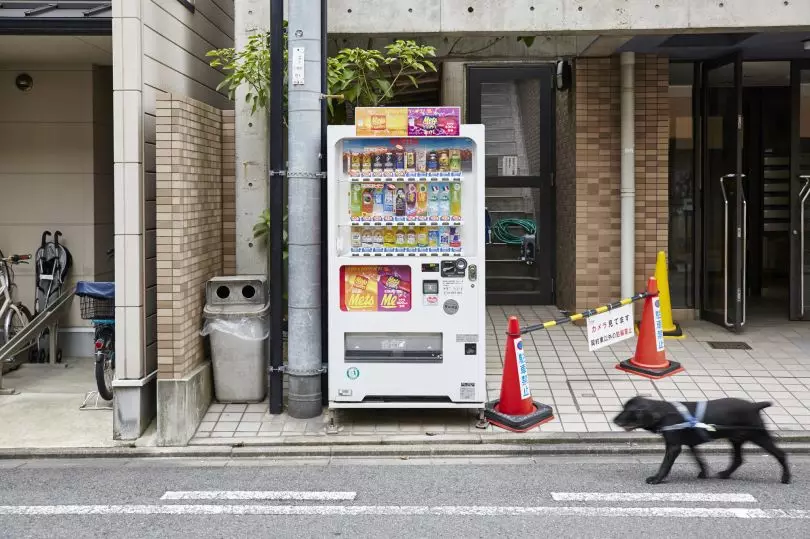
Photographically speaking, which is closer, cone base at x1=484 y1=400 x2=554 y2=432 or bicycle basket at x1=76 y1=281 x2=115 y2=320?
cone base at x1=484 y1=400 x2=554 y2=432

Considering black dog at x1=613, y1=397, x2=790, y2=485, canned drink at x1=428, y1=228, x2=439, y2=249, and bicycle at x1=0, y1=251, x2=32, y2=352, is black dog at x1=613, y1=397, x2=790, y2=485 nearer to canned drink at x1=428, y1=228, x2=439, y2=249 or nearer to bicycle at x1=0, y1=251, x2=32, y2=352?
canned drink at x1=428, y1=228, x2=439, y2=249

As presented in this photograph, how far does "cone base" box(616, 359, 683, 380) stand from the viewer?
7.67m

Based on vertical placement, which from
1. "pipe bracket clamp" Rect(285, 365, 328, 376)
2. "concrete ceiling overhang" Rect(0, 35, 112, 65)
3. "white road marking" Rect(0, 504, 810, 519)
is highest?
"concrete ceiling overhang" Rect(0, 35, 112, 65)

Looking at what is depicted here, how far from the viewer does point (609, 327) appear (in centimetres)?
761

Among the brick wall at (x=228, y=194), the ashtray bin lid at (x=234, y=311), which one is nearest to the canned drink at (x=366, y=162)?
the ashtray bin lid at (x=234, y=311)

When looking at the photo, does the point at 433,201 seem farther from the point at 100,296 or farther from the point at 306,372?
the point at 100,296

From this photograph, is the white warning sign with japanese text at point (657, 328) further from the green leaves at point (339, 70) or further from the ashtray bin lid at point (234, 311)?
the ashtray bin lid at point (234, 311)

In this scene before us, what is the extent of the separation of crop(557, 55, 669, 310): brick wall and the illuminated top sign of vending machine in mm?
3859

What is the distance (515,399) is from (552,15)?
372 cm

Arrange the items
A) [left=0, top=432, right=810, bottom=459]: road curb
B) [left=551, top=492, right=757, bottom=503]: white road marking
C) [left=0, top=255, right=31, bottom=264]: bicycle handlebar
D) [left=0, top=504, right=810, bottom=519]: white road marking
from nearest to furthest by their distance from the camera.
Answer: [left=0, top=504, right=810, bottom=519]: white road marking
[left=551, top=492, right=757, bottom=503]: white road marking
[left=0, top=432, right=810, bottom=459]: road curb
[left=0, top=255, right=31, bottom=264]: bicycle handlebar

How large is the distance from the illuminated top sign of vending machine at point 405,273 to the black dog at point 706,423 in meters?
1.50

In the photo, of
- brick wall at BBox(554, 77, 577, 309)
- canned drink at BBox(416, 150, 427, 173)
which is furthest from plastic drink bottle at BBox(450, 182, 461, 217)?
brick wall at BBox(554, 77, 577, 309)

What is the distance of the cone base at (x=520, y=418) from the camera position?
6395mm

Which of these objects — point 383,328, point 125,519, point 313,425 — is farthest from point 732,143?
point 125,519
